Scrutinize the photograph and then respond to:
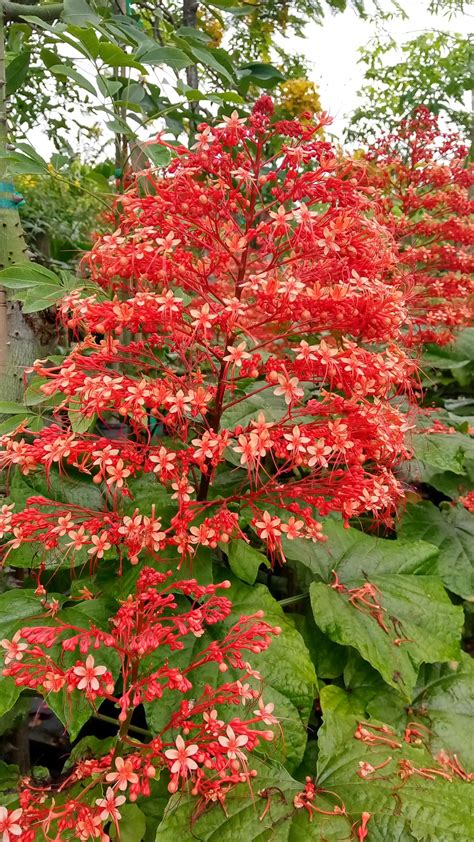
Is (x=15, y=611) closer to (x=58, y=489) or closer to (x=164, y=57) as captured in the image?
(x=58, y=489)

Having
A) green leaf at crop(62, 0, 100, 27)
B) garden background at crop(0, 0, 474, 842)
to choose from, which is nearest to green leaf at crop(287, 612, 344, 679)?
garden background at crop(0, 0, 474, 842)

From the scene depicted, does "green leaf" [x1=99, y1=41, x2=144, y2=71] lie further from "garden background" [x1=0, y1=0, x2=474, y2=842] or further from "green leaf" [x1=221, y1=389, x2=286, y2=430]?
"green leaf" [x1=221, y1=389, x2=286, y2=430]

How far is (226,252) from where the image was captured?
1.00 m

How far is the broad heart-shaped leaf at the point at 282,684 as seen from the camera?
97cm

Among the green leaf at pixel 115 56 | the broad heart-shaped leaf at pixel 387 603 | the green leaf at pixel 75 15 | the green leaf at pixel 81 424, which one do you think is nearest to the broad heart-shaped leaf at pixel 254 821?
the broad heart-shaped leaf at pixel 387 603

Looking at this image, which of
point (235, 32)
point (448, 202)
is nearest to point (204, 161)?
point (448, 202)

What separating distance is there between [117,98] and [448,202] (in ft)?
3.66

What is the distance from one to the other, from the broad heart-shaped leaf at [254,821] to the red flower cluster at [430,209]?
3.99 feet

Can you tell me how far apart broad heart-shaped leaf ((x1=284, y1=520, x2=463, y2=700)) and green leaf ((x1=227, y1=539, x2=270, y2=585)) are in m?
0.10

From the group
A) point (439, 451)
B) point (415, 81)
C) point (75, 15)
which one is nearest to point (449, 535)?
point (439, 451)

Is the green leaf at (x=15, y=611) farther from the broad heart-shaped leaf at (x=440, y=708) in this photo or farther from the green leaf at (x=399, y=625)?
the broad heart-shaped leaf at (x=440, y=708)

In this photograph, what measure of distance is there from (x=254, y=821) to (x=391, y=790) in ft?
0.75

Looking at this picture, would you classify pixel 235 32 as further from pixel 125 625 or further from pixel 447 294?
pixel 125 625

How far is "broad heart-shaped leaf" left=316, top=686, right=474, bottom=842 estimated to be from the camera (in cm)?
90
